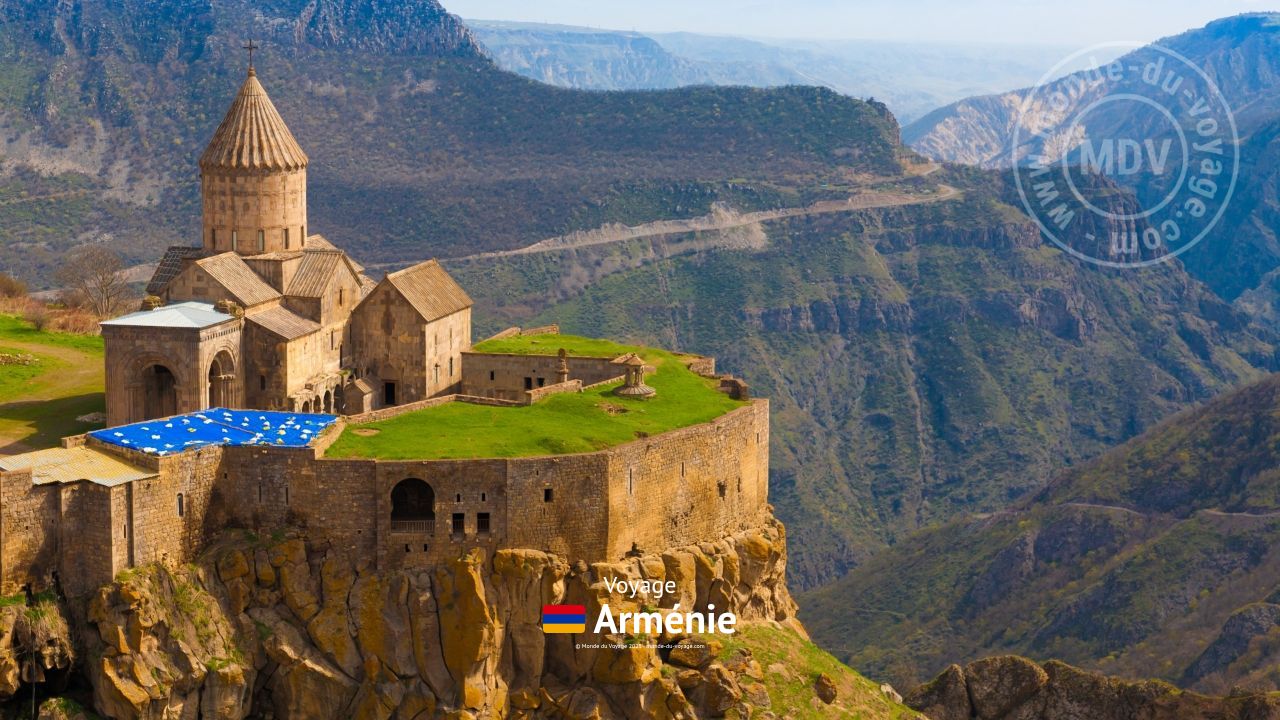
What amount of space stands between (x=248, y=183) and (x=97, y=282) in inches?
1371

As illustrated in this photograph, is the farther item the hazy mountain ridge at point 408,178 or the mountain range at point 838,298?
the hazy mountain ridge at point 408,178

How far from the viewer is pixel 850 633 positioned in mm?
110562

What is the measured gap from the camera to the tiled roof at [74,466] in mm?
51750

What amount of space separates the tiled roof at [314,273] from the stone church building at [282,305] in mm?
43

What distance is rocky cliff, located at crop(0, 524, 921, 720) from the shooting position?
172ft

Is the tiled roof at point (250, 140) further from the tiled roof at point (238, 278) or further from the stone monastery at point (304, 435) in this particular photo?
the tiled roof at point (238, 278)

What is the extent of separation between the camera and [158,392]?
61312mm

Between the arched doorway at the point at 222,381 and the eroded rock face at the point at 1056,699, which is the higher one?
the arched doorway at the point at 222,381

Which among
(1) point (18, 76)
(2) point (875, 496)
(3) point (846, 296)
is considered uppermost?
(1) point (18, 76)

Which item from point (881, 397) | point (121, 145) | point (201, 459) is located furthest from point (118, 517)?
point (121, 145)

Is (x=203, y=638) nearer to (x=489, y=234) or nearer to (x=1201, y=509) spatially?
(x=1201, y=509)

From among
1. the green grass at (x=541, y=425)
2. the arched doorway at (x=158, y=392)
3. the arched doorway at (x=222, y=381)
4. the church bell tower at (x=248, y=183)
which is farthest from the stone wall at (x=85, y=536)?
the church bell tower at (x=248, y=183)

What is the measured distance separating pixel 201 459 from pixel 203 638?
4.55 m

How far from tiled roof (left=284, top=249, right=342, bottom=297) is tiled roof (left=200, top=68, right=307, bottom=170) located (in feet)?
9.60
